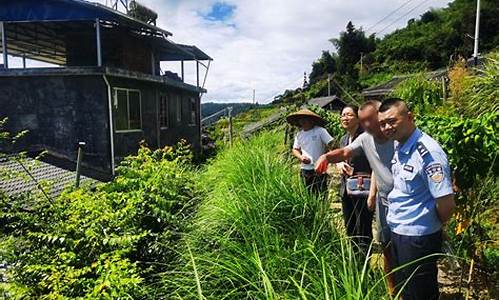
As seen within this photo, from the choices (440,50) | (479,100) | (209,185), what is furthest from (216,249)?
(440,50)

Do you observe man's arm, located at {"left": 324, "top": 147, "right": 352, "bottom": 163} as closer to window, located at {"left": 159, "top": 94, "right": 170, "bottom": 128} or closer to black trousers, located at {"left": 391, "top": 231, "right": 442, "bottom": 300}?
black trousers, located at {"left": 391, "top": 231, "right": 442, "bottom": 300}

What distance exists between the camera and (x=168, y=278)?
99.8 inches

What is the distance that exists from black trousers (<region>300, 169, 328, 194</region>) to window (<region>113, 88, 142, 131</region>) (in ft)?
30.6

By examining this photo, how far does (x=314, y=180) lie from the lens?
4.48 m

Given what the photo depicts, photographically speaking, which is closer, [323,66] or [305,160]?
[305,160]

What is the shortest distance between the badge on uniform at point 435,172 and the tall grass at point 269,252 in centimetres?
58

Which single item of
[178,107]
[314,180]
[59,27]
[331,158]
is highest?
[59,27]

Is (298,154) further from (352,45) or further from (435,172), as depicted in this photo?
(352,45)

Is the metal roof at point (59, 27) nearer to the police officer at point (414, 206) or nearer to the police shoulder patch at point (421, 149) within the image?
the police officer at point (414, 206)

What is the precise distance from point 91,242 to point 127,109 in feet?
37.3

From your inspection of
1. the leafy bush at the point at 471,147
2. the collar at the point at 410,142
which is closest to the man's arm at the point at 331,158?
the leafy bush at the point at 471,147

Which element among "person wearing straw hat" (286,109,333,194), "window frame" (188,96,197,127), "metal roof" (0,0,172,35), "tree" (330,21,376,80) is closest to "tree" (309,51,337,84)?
"tree" (330,21,376,80)

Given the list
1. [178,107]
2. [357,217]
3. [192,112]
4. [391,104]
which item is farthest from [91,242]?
[192,112]

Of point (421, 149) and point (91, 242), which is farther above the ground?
point (421, 149)
